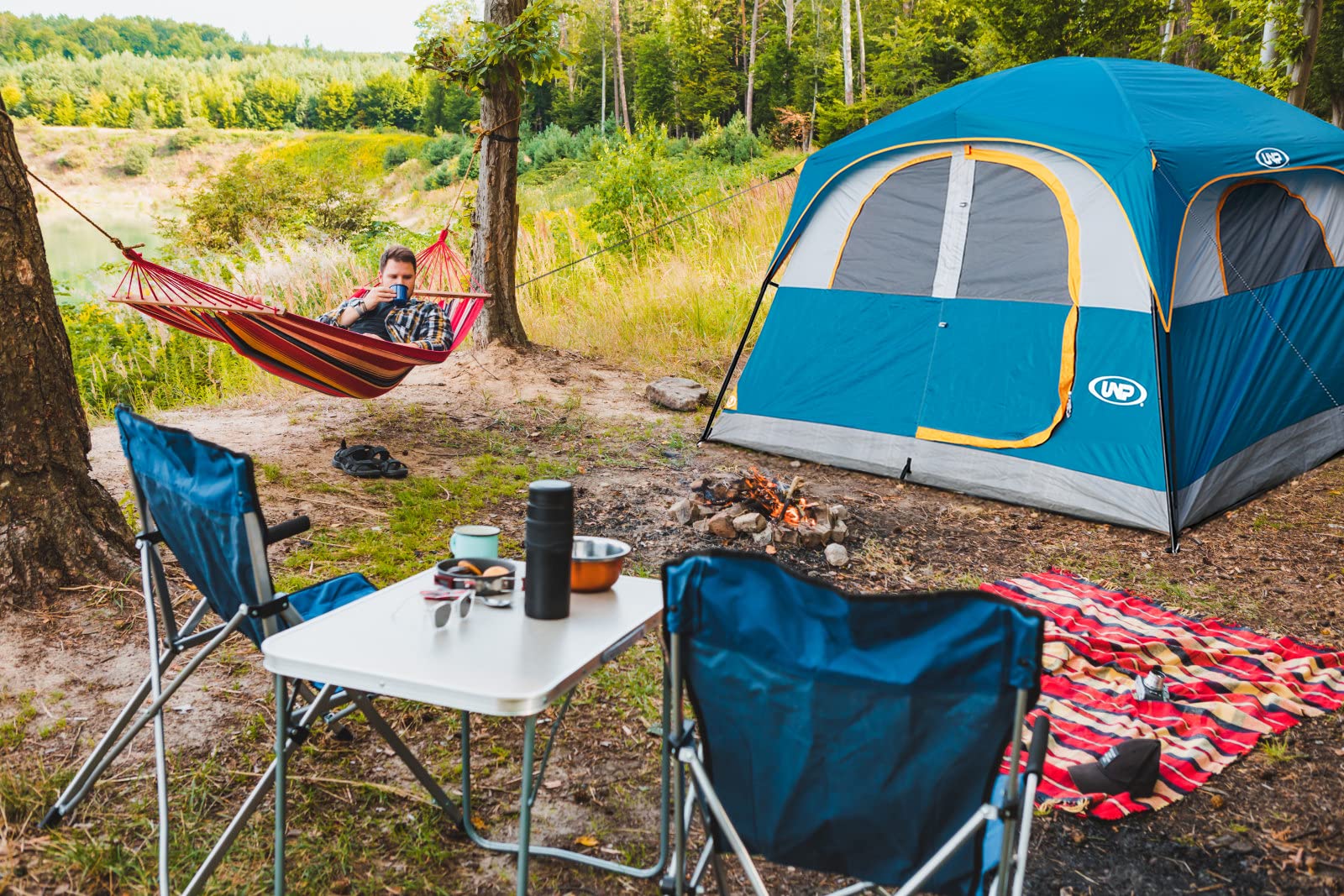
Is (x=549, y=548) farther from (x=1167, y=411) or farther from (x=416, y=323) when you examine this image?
(x=416, y=323)

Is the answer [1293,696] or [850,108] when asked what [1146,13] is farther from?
[1293,696]

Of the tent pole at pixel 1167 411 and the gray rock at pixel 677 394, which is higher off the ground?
the tent pole at pixel 1167 411

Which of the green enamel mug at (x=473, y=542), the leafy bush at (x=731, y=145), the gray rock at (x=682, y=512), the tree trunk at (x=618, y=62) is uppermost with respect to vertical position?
the tree trunk at (x=618, y=62)

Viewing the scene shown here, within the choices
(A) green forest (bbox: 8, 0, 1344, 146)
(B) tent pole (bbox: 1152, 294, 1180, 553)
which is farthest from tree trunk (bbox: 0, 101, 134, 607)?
(B) tent pole (bbox: 1152, 294, 1180, 553)

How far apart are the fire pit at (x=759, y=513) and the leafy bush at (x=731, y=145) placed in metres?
20.4

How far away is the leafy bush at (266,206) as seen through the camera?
14734mm

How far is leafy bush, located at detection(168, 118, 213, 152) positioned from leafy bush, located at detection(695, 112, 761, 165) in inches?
779

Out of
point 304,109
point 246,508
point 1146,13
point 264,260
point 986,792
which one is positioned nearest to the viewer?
point 986,792

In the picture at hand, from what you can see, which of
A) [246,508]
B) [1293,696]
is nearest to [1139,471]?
[1293,696]

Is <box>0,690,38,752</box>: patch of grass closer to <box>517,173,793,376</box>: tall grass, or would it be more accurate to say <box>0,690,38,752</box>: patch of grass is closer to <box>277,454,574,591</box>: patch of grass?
<box>277,454,574,591</box>: patch of grass

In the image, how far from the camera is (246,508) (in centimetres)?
151

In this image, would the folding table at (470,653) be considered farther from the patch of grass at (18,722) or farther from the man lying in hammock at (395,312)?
the man lying in hammock at (395,312)

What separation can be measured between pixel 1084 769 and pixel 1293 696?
83 centimetres

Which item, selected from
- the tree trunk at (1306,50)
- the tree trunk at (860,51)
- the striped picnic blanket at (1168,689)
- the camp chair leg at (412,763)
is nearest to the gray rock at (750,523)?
the striped picnic blanket at (1168,689)
